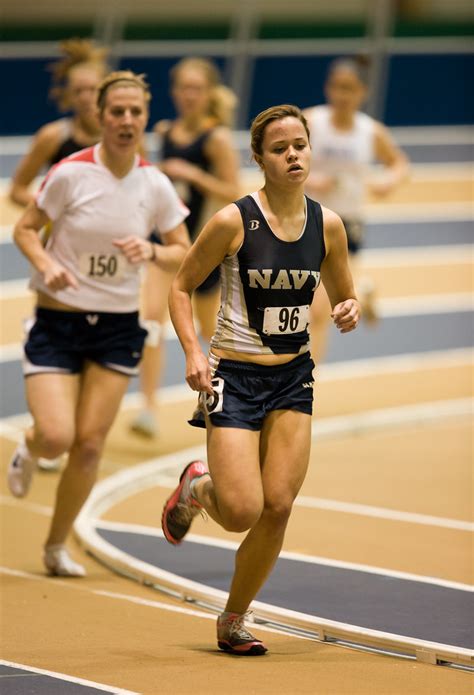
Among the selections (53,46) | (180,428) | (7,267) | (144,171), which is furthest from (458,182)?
(144,171)

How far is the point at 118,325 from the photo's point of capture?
21.1 feet

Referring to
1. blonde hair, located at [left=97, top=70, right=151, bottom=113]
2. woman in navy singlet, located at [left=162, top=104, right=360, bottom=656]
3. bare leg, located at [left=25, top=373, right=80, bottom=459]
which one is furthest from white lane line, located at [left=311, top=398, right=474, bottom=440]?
woman in navy singlet, located at [left=162, top=104, right=360, bottom=656]

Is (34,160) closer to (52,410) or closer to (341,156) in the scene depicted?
(52,410)

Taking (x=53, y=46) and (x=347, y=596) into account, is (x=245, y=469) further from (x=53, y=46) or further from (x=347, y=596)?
(x=53, y=46)

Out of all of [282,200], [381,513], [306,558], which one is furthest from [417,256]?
[282,200]

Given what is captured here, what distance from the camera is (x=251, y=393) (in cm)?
507

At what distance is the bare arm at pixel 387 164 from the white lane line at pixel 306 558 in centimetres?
384

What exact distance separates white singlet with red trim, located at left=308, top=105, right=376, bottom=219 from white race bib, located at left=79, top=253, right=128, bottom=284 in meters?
3.51

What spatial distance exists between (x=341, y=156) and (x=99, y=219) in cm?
381

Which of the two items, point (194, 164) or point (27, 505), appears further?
point (194, 164)

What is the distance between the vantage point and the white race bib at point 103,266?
6.39m

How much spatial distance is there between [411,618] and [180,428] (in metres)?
4.31

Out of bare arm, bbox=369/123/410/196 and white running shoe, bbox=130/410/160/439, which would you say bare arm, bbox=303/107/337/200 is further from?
white running shoe, bbox=130/410/160/439

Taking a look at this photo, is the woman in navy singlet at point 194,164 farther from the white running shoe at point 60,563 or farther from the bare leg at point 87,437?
the white running shoe at point 60,563
